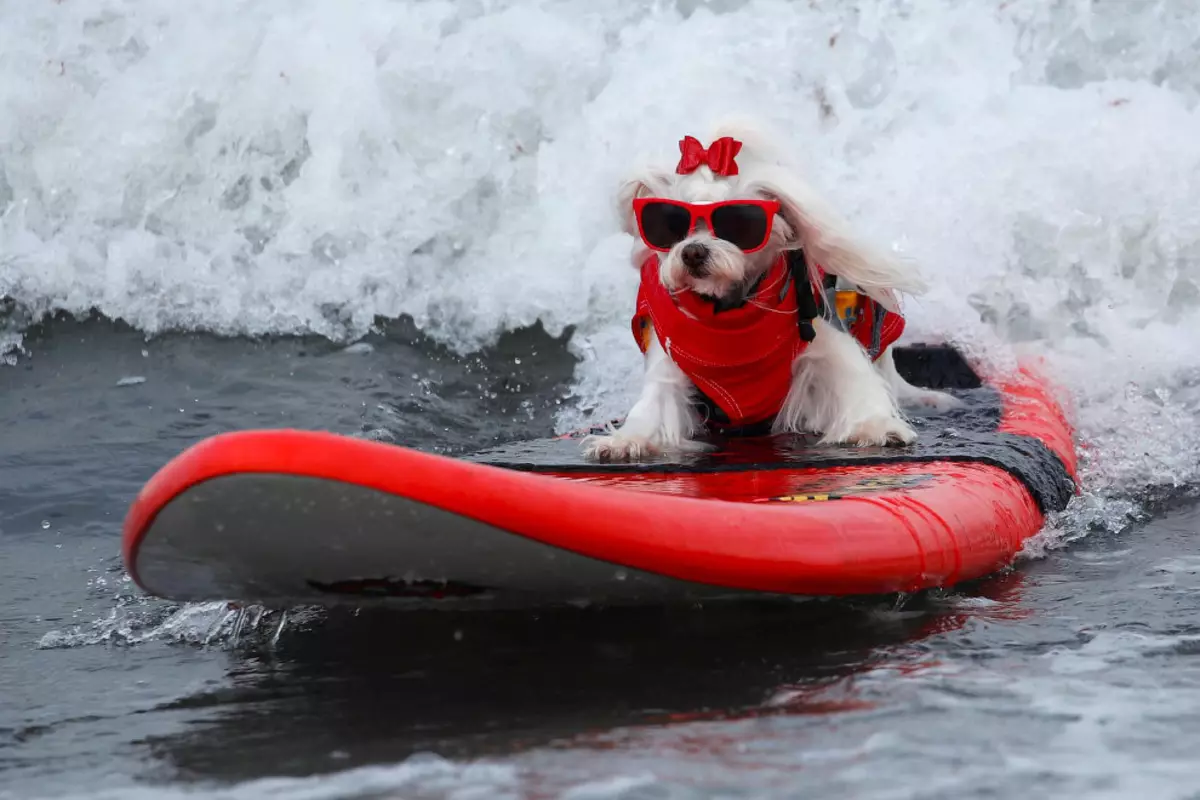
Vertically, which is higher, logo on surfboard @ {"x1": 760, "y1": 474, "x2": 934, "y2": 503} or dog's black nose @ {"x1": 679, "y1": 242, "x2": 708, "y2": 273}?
dog's black nose @ {"x1": 679, "y1": 242, "x2": 708, "y2": 273}

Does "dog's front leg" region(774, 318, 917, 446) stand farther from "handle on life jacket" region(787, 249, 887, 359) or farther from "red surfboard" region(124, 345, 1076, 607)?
"red surfboard" region(124, 345, 1076, 607)

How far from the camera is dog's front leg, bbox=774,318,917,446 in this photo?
3.84 metres

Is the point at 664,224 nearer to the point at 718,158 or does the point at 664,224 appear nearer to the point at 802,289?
the point at 718,158

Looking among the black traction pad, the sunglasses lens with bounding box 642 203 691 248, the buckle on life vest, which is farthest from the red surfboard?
the buckle on life vest

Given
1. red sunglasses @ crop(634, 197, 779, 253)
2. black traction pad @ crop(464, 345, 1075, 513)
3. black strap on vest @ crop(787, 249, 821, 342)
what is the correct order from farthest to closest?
1. black strap on vest @ crop(787, 249, 821, 342)
2. red sunglasses @ crop(634, 197, 779, 253)
3. black traction pad @ crop(464, 345, 1075, 513)

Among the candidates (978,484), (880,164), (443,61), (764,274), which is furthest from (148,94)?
(978,484)

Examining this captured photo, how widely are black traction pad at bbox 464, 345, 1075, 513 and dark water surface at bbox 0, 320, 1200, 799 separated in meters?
0.25

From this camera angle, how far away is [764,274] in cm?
384

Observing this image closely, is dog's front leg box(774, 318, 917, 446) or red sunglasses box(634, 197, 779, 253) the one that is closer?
red sunglasses box(634, 197, 779, 253)

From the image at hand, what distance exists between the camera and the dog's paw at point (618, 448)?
3777mm

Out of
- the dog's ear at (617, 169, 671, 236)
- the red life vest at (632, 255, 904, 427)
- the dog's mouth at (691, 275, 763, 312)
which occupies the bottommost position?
the red life vest at (632, 255, 904, 427)

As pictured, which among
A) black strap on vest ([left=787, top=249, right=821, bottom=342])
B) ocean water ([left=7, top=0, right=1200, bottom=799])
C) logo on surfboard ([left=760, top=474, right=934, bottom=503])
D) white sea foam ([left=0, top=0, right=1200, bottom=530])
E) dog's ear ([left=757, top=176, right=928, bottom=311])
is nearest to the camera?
ocean water ([left=7, top=0, right=1200, bottom=799])

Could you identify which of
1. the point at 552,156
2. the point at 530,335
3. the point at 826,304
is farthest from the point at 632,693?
the point at 552,156

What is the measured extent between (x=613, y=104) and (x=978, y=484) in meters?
4.49
